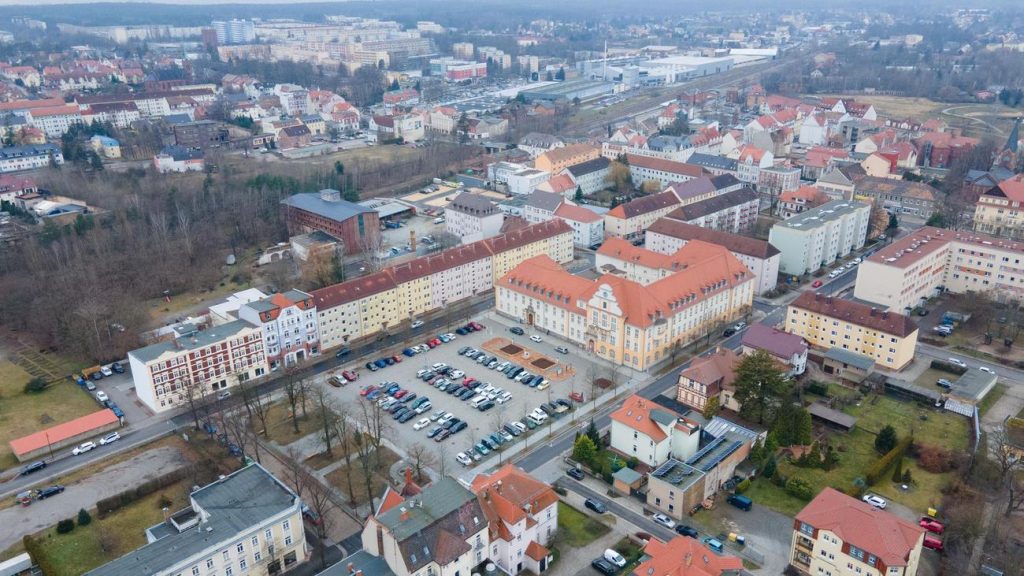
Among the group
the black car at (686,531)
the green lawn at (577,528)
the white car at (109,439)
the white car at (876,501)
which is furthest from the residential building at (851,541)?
the white car at (109,439)

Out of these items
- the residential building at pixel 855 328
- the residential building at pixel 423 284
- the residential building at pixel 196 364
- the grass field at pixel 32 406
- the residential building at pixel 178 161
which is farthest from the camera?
the residential building at pixel 178 161

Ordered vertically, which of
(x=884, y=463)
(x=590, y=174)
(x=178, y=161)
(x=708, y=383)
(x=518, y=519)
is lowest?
(x=884, y=463)

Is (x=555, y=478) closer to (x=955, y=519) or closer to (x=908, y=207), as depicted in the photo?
(x=955, y=519)

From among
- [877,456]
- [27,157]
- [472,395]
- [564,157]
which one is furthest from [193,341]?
[27,157]

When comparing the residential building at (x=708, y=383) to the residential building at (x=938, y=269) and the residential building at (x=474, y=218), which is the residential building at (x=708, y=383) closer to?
the residential building at (x=938, y=269)

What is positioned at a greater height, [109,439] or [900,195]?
[900,195]

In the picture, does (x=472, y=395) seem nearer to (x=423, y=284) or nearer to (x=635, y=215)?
(x=423, y=284)
